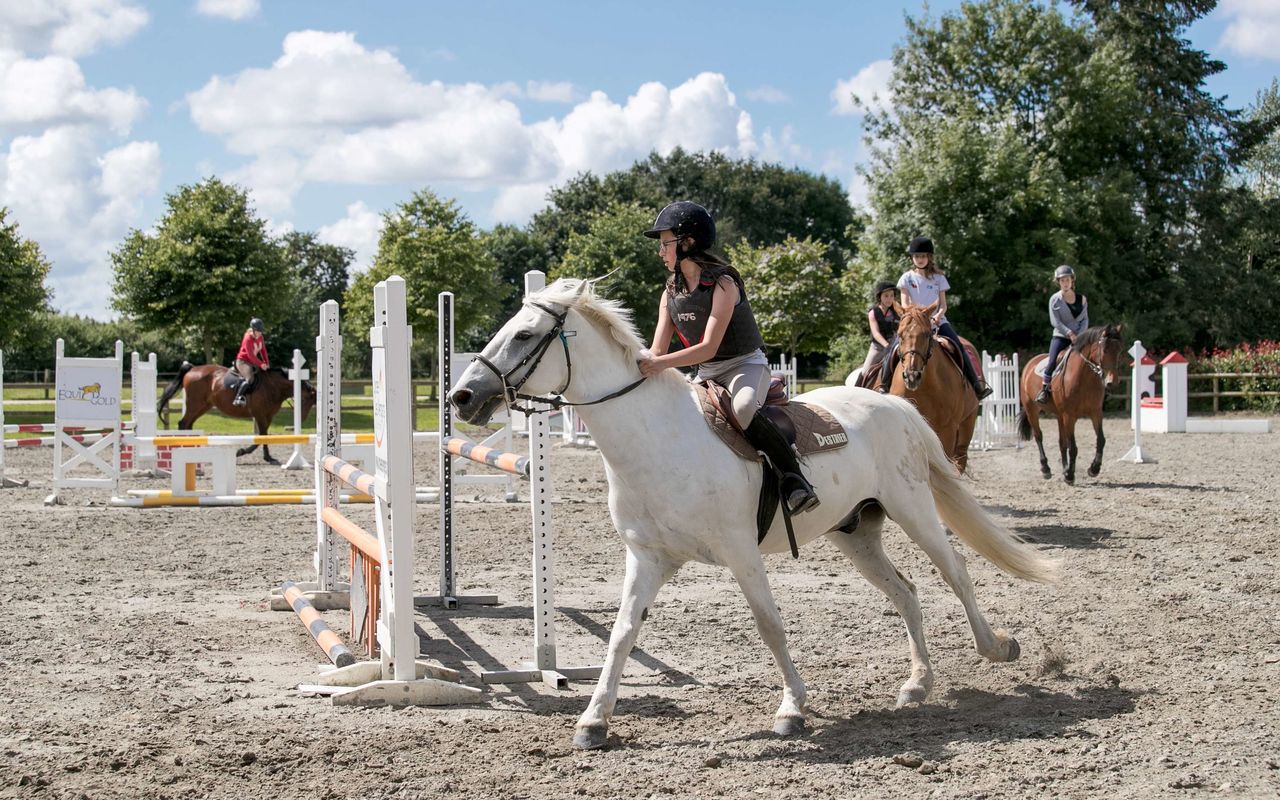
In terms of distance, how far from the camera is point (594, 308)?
5121 millimetres

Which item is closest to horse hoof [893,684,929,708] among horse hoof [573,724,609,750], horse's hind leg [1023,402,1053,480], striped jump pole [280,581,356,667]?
horse hoof [573,724,609,750]

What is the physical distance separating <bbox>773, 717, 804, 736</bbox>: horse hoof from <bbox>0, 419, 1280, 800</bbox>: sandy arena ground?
0.09 m

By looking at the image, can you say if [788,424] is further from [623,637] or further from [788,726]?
[788,726]

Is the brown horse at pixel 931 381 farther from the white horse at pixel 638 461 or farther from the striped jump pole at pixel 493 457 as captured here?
the white horse at pixel 638 461

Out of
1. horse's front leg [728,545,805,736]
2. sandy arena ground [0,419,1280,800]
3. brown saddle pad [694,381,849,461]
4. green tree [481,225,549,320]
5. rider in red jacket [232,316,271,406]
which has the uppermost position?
green tree [481,225,549,320]

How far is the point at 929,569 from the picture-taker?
944 centimetres

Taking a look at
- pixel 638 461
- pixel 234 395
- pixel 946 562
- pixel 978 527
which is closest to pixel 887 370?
pixel 978 527

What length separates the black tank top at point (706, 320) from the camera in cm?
541

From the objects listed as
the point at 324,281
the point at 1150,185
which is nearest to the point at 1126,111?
the point at 1150,185

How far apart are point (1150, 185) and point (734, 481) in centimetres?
4028

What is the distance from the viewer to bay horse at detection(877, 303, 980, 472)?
10.7 metres

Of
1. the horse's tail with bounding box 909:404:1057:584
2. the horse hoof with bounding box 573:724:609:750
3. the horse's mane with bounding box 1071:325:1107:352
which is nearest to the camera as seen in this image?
the horse hoof with bounding box 573:724:609:750

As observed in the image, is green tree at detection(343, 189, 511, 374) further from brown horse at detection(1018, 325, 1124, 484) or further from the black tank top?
the black tank top

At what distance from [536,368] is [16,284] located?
37.6 metres
